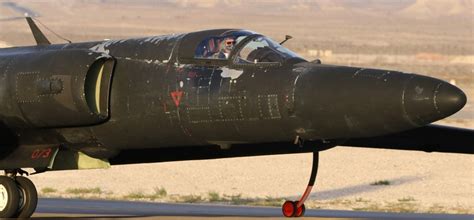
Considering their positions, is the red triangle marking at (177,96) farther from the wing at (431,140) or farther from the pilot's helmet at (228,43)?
the wing at (431,140)

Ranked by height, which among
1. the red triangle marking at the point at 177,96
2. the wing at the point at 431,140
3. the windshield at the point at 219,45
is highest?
the windshield at the point at 219,45

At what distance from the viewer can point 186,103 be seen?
15125 millimetres

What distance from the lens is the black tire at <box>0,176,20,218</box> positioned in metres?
17.2

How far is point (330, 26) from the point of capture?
19838 centimetres

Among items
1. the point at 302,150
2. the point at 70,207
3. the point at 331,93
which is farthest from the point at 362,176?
the point at 331,93

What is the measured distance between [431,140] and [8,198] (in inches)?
242

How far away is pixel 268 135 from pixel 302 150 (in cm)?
167

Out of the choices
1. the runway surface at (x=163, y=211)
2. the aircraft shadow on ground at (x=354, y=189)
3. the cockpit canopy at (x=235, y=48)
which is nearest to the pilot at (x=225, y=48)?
the cockpit canopy at (x=235, y=48)

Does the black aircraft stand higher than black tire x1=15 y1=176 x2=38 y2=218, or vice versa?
the black aircraft

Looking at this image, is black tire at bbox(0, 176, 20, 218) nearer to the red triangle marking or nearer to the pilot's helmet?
the red triangle marking

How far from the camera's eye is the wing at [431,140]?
58.4 ft

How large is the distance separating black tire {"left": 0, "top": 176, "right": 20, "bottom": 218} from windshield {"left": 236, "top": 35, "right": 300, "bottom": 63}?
434 cm

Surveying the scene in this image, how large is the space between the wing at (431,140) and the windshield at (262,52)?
3193mm

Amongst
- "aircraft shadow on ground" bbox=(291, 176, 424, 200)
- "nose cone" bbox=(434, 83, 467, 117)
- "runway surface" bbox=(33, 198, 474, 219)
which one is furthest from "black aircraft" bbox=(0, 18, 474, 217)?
"aircraft shadow on ground" bbox=(291, 176, 424, 200)
